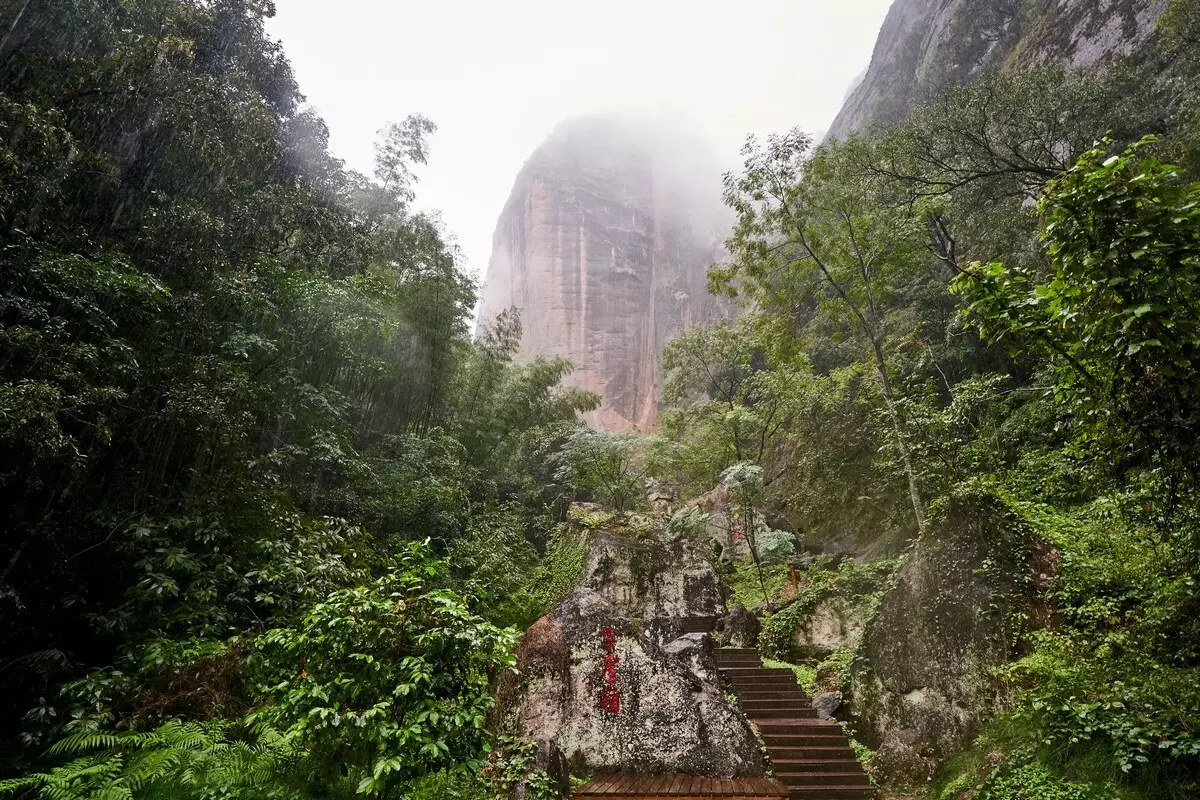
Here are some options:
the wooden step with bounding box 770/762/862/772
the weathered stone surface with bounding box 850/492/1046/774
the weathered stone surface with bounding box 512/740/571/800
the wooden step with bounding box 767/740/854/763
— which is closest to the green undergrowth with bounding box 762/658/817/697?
the weathered stone surface with bounding box 850/492/1046/774

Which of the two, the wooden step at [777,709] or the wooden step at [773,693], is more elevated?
the wooden step at [773,693]

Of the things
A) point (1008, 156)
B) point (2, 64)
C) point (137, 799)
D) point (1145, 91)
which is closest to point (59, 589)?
point (137, 799)

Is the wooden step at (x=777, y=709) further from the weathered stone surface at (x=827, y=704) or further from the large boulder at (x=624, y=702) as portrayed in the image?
the large boulder at (x=624, y=702)

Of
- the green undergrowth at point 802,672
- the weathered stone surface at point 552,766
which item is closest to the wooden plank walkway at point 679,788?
A: the weathered stone surface at point 552,766

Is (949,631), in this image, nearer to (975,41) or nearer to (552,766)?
(552,766)

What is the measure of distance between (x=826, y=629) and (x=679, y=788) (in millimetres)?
5360

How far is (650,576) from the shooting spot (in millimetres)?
10906

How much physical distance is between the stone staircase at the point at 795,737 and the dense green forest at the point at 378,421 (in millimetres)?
1054

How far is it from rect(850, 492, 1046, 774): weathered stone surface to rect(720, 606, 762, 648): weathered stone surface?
3288mm

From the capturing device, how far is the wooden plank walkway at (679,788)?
481 cm

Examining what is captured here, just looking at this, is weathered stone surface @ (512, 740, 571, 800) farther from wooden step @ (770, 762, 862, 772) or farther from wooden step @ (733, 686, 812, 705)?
wooden step @ (733, 686, 812, 705)

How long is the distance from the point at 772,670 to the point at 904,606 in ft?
8.76

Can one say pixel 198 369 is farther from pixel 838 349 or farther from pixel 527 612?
pixel 838 349

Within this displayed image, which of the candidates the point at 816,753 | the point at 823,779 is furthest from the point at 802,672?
the point at 823,779
